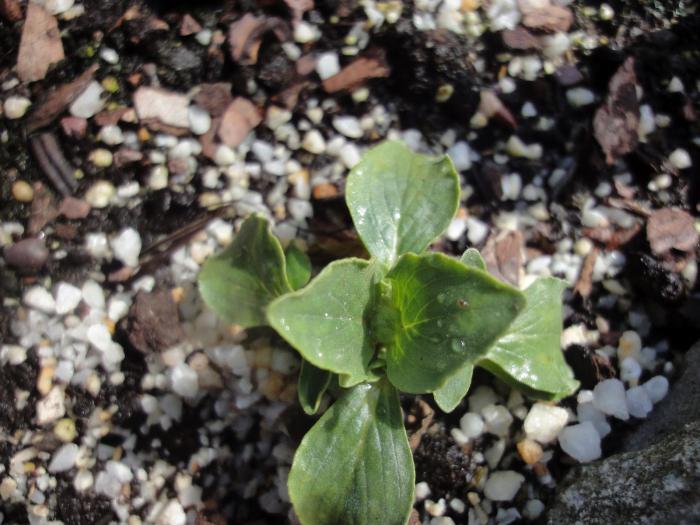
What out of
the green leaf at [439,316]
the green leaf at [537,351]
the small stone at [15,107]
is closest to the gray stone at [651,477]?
the green leaf at [537,351]

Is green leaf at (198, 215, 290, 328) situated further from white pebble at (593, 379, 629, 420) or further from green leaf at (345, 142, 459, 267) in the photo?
white pebble at (593, 379, 629, 420)

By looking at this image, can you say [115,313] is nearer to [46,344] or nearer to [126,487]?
[46,344]

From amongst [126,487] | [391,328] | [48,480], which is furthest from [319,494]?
[48,480]

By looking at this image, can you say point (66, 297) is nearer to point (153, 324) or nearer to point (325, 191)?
point (153, 324)

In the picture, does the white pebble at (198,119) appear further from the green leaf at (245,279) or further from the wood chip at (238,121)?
the green leaf at (245,279)

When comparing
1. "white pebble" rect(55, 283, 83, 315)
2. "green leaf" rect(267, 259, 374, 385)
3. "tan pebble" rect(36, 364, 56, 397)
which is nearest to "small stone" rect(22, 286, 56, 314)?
"white pebble" rect(55, 283, 83, 315)
